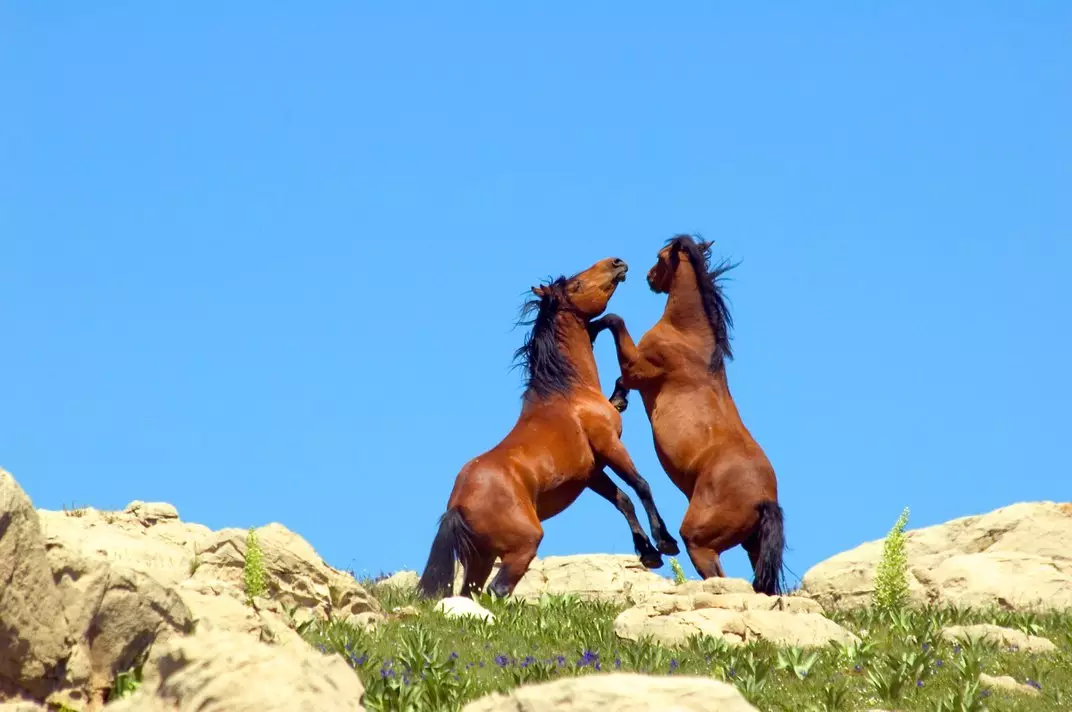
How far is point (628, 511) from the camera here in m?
15.6

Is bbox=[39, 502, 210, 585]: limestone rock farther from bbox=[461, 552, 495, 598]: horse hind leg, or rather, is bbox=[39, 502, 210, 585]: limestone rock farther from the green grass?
bbox=[461, 552, 495, 598]: horse hind leg

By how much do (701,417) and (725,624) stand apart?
466 centimetres

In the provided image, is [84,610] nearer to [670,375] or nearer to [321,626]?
[321,626]

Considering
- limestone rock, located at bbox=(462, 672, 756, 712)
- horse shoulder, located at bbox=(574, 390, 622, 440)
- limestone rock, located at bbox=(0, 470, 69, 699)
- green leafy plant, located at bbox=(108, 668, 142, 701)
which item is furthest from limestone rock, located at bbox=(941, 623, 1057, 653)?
limestone rock, located at bbox=(0, 470, 69, 699)

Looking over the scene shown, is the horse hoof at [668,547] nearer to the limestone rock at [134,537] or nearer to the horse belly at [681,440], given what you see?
the horse belly at [681,440]

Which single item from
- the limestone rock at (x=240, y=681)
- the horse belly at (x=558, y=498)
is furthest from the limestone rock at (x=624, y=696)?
the horse belly at (x=558, y=498)

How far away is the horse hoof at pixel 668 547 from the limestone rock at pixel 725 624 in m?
3.36

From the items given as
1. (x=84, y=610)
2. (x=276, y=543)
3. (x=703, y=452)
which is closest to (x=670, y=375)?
(x=703, y=452)

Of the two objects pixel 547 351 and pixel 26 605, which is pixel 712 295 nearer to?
pixel 547 351

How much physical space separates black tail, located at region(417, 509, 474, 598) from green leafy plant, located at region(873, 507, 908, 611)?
3873 mm

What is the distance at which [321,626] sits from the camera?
11.4m

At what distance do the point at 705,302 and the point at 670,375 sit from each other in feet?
3.18

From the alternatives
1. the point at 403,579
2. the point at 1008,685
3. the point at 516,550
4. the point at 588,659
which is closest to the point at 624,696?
the point at 588,659

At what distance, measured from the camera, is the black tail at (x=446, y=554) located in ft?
48.4
